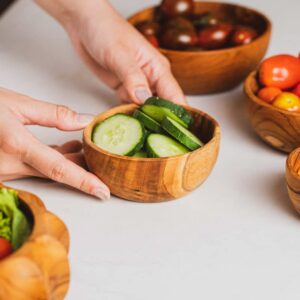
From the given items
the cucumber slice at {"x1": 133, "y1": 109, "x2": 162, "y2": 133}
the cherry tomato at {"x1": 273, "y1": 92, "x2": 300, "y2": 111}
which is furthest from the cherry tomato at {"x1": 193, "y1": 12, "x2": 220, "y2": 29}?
the cucumber slice at {"x1": 133, "y1": 109, "x2": 162, "y2": 133}

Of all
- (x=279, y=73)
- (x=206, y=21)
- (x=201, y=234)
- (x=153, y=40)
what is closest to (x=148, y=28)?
(x=153, y=40)

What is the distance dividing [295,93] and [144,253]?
2.01 feet

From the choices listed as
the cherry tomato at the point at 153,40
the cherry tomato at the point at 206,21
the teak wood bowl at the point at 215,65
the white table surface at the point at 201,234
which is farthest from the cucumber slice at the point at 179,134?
the cherry tomato at the point at 206,21

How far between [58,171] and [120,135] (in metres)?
0.14

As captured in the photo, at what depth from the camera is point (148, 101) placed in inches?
61.9

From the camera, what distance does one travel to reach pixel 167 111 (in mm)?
1478

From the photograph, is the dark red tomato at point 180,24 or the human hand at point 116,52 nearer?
the human hand at point 116,52

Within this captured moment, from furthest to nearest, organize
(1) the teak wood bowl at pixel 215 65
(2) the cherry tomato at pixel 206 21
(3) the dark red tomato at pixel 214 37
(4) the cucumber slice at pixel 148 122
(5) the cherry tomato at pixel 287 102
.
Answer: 1. (2) the cherry tomato at pixel 206 21
2. (3) the dark red tomato at pixel 214 37
3. (1) the teak wood bowl at pixel 215 65
4. (5) the cherry tomato at pixel 287 102
5. (4) the cucumber slice at pixel 148 122

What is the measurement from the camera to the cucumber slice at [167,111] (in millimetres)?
1487

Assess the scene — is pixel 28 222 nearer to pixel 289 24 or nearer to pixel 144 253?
pixel 144 253

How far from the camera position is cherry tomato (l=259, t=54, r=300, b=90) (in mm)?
1692

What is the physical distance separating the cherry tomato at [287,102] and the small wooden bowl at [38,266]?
0.75m

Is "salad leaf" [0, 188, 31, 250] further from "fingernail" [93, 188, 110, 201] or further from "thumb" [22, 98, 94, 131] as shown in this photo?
"thumb" [22, 98, 94, 131]

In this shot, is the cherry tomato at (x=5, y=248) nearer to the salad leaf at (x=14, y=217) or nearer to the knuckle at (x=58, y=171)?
the salad leaf at (x=14, y=217)
